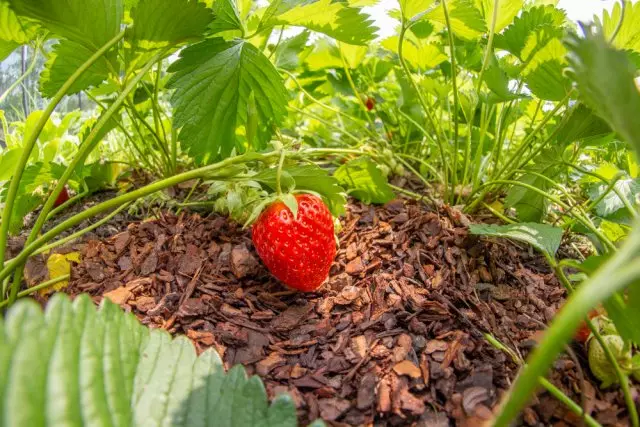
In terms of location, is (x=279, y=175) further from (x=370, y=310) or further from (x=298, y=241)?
(x=370, y=310)

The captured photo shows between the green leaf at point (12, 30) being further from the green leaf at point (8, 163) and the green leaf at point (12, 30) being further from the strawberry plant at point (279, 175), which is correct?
the green leaf at point (8, 163)

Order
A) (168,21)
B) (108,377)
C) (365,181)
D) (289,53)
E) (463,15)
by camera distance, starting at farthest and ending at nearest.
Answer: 1. (289,53)
2. (365,181)
3. (463,15)
4. (168,21)
5. (108,377)

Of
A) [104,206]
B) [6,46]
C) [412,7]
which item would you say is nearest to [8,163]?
[6,46]

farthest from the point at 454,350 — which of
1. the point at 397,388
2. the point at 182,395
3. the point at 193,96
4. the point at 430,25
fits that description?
the point at 430,25

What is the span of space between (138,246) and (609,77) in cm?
76

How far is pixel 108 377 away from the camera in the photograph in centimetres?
41

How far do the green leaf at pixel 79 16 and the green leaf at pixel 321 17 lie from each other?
0.22 meters

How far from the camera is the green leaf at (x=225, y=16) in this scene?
751 millimetres

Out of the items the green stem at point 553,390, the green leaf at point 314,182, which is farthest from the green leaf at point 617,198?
the green leaf at point 314,182

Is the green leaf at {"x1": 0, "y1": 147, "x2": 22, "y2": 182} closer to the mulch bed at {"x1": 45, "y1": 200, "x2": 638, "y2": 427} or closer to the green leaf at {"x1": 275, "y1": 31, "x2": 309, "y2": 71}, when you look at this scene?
the mulch bed at {"x1": 45, "y1": 200, "x2": 638, "y2": 427}

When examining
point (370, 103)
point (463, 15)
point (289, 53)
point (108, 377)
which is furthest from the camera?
point (370, 103)

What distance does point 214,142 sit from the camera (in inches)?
31.8

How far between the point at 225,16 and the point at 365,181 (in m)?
0.41

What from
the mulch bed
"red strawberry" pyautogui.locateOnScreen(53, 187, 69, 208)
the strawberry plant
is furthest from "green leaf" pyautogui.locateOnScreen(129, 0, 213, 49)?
"red strawberry" pyautogui.locateOnScreen(53, 187, 69, 208)
